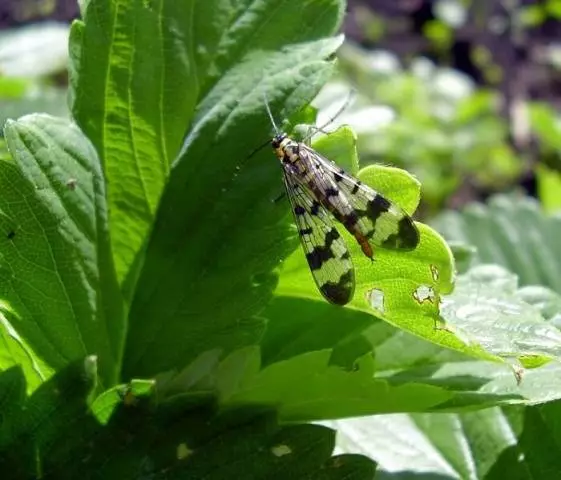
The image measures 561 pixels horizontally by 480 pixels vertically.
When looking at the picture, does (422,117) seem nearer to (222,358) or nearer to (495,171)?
(495,171)

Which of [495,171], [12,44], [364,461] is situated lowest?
[495,171]

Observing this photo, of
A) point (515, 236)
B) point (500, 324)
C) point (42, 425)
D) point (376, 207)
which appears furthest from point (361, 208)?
point (515, 236)

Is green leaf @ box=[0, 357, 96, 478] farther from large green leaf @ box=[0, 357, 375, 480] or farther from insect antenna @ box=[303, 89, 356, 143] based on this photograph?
insect antenna @ box=[303, 89, 356, 143]

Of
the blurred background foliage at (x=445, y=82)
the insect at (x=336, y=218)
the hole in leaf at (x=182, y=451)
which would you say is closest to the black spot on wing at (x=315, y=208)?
the insect at (x=336, y=218)

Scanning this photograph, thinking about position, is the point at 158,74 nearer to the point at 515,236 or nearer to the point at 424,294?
the point at 424,294

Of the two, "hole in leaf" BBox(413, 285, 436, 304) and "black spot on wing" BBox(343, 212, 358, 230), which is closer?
"hole in leaf" BBox(413, 285, 436, 304)

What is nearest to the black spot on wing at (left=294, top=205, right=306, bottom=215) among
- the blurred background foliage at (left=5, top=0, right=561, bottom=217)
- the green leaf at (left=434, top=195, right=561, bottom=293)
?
the blurred background foliage at (left=5, top=0, right=561, bottom=217)

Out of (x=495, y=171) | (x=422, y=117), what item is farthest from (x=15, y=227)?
(x=495, y=171)

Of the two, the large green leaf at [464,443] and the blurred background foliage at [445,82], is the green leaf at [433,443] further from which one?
the blurred background foliage at [445,82]
